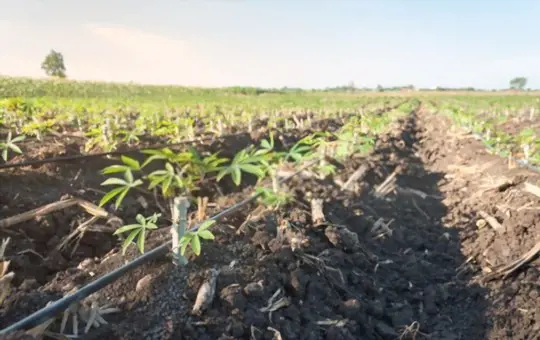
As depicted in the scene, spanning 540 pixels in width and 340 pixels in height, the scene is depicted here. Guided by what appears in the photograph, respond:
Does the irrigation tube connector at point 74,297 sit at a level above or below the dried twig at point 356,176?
above

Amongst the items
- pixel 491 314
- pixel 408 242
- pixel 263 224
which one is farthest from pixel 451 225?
pixel 263 224

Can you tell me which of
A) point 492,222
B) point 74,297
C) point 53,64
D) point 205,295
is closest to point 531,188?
point 492,222

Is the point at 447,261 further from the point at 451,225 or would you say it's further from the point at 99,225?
the point at 99,225

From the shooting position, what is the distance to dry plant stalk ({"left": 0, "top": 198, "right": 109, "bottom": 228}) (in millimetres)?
3248

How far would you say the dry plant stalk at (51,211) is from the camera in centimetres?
325

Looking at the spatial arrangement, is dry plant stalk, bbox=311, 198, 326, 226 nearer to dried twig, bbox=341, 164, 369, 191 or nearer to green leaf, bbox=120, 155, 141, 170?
dried twig, bbox=341, 164, 369, 191

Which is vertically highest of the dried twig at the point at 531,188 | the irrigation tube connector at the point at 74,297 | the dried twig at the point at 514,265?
the irrigation tube connector at the point at 74,297

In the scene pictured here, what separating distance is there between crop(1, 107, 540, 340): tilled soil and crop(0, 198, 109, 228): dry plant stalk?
27.4 inches

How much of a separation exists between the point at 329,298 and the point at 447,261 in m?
1.51

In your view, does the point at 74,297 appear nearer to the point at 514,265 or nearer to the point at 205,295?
the point at 205,295

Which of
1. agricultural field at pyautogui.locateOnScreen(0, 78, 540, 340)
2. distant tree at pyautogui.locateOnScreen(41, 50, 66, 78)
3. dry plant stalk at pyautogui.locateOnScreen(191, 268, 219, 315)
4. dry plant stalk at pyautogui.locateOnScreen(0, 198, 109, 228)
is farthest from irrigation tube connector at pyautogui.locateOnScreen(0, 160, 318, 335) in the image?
distant tree at pyautogui.locateOnScreen(41, 50, 66, 78)

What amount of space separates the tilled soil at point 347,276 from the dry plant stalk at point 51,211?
2.29 ft

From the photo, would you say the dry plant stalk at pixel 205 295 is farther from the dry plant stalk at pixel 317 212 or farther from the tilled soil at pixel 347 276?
the dry plant stalk at pixel 317 212

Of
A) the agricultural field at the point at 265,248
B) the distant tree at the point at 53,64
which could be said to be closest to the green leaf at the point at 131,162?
the agricultural field at the point at 265,248
